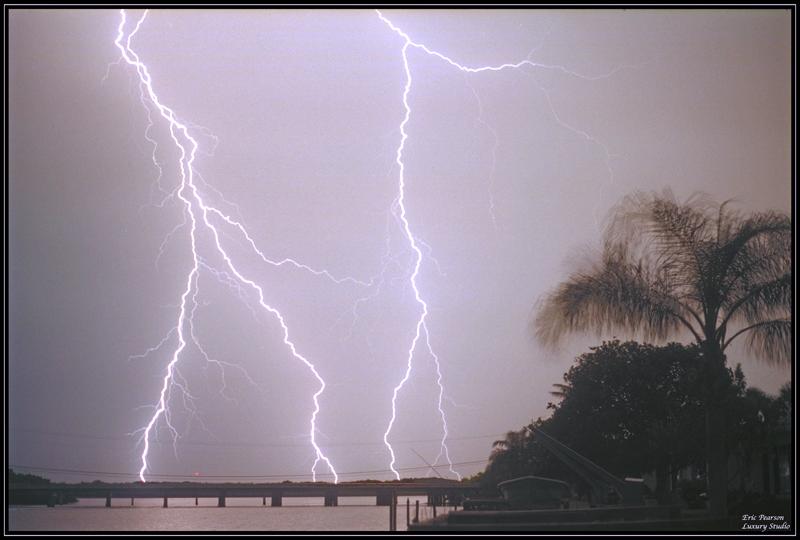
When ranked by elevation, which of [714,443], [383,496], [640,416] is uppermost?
[640,416]

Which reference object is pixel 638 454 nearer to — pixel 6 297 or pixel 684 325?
pixel 684 325

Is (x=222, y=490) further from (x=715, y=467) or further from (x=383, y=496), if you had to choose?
(x=715, y=467)

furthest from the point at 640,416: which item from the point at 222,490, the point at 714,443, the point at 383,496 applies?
the point at 222,490

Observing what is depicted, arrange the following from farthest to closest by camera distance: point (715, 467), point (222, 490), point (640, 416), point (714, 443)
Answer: point (222, 490), point (640, 416), point (714, 443), point (715, 467)

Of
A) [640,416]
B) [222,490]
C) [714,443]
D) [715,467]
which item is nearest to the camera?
[715,467]

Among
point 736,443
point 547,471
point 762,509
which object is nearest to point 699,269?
point 762,509

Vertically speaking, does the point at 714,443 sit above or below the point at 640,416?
below

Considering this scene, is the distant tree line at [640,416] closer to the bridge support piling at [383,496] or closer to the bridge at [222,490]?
the bridge at [222,490]

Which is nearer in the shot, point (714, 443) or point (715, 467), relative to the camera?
point (715, 467)

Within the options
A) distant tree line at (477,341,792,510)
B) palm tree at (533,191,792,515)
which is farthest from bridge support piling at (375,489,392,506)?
palm tree at (533,191,792,515)

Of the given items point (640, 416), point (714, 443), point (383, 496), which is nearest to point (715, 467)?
point (714, 443)

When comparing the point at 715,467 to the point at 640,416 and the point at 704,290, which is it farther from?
the point at 640,416
